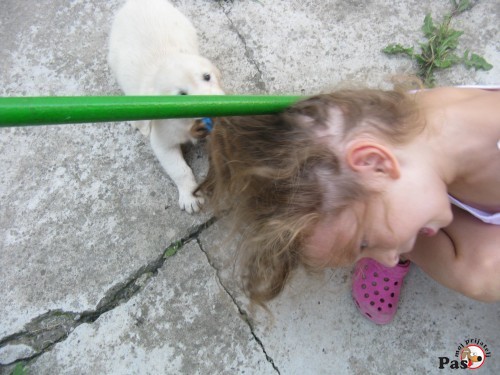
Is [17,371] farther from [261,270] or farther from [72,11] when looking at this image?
[72,11]

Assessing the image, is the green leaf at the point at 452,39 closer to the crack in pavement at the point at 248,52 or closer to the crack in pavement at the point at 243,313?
the crack in pavement at the point at 248,52

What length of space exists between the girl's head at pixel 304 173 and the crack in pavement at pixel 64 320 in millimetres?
678

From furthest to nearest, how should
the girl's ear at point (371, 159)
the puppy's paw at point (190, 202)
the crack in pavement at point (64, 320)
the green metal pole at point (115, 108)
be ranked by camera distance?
the puppy's paw at point (190, 202) < the crack in pavement at point (64, 320) < the girl's ear at point (371, 159) < the green metal pole at point (115, 108)

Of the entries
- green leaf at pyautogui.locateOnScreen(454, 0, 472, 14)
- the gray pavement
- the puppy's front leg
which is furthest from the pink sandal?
green leaf at pyautogui.locateOnScreen(454, 0, 472, 14)

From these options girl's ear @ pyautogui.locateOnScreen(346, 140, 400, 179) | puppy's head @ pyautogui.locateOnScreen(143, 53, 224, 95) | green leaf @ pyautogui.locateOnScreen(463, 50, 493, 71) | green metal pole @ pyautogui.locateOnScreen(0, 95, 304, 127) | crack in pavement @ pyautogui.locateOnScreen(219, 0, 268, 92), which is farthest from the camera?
crack in pavement @ pyautogui.locateOnScreen(219, 0, 268, 92)

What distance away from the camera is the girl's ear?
106 centimetres

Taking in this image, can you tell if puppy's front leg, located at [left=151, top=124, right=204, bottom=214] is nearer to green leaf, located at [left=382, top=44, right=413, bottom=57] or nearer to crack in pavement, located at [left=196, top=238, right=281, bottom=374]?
crack in pavement, located at [left=196, top=238, right=281, bottom=374]

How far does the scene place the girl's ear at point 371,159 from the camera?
41.8 inches

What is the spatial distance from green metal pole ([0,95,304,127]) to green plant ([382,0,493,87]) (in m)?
1.11

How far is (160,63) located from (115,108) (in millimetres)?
897

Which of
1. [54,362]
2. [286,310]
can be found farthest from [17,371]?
[286,310]

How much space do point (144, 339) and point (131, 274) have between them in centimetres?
27

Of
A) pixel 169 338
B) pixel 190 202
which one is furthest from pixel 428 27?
pixel 169 338

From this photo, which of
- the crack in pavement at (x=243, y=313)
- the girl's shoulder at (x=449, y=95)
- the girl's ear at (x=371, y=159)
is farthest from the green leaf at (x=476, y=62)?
the crack in pavement at (x=243, y=313)
